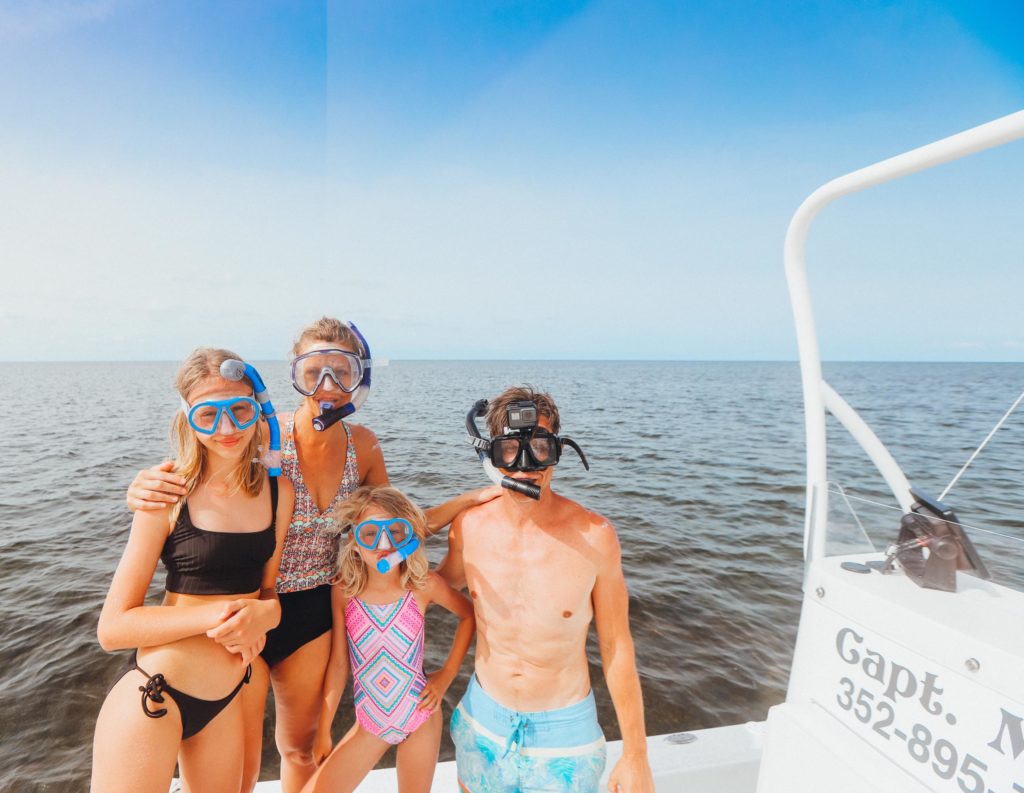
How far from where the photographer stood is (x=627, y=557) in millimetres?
8289

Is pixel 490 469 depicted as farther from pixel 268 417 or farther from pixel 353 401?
pixel 268 417

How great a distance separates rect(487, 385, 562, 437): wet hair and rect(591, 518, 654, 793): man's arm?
56 cm

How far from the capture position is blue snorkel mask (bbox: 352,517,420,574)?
245 centimetres

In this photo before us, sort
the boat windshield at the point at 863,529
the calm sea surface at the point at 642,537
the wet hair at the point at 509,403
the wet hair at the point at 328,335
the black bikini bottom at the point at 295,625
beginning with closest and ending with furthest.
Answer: the boat windshield at the point at 863,529
the wet hair at the point at 509,403
the black bikini bottom at the point at 295,625
the wet hair at the point at 328,335
the calm sea surface at the point at 642,537

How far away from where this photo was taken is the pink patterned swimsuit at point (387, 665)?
2.48m

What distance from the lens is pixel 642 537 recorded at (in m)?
9.09

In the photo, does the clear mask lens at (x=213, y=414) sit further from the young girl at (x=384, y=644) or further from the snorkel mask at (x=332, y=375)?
the young girl at (x=384, y=644)

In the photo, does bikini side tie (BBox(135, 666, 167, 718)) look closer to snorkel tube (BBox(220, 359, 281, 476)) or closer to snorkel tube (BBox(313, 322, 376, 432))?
snorkel tube (BBox(220, 359, 281, 476))

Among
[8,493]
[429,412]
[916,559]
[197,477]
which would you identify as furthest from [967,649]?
[429,412]

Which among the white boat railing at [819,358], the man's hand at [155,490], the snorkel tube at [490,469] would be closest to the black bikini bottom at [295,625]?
the man's hand at [155,490]

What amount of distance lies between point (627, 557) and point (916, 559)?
21.8 ft

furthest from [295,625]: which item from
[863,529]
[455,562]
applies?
[863,529]

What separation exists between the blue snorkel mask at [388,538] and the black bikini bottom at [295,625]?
0.37m

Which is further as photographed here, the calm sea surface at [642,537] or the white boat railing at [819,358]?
the calm sea surface at [642,537]
